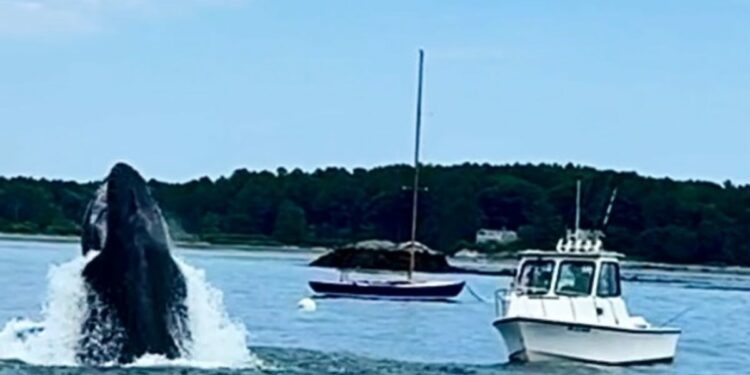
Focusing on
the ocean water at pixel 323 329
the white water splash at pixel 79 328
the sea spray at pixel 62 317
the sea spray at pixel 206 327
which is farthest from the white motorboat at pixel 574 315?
the sea spray at pixel 62 317

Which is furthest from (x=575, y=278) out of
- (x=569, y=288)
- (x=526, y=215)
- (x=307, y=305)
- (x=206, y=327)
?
(x=526, y=215)

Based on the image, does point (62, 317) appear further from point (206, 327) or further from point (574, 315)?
point (574, 315)

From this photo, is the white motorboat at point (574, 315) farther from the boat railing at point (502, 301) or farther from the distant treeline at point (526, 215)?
the distant treeline at point (526, 215)

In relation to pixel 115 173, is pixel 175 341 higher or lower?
lower

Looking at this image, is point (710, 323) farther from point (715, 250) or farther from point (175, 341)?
point (715, 250)

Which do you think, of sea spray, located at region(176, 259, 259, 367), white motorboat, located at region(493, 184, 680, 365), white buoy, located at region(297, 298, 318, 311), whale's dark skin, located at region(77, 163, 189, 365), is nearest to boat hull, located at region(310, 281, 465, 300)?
white buoy, located at region(297, 298, 318, 311)

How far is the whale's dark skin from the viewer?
20.7 meters

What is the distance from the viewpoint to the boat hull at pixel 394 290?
82.7 m

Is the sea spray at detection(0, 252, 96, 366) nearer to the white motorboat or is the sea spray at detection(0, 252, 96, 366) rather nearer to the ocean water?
the ocean water

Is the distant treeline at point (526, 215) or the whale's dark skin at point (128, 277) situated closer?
the whale's dark skin at point (128, 277)

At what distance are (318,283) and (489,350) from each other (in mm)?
36440

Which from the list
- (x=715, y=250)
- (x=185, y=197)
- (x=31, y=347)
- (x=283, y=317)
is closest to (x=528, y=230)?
(x=715, y=250)

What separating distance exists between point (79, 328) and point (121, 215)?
201 centimetres

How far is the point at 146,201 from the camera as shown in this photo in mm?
20984
